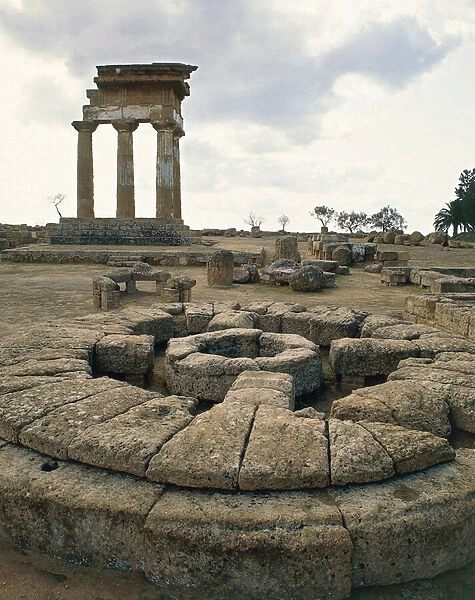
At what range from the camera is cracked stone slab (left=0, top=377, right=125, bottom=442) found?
3.11m

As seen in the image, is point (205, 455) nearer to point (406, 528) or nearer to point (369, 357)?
point (406, 528)

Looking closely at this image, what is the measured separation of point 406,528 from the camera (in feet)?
7.59

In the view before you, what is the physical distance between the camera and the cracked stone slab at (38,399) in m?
3.11

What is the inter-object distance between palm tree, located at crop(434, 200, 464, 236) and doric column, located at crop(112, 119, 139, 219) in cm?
3192

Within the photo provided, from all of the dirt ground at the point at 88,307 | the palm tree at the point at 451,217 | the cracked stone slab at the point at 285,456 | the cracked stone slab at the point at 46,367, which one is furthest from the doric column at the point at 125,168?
the palm tree at the point at 451,217

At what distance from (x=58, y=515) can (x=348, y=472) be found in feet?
5.06

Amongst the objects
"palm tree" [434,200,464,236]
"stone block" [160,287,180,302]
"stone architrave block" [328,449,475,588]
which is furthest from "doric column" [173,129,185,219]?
"palm tree" [434,200,464,236]

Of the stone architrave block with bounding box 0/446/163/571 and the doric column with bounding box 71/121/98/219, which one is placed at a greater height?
the doric column with bounding box 71/121/98/219

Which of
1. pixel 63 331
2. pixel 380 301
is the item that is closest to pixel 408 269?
pixel 380 301

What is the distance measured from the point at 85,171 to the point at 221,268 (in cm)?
1506

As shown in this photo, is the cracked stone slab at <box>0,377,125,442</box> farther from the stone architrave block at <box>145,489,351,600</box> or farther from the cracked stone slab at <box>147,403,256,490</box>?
the stone architrave block at <box>145,489,351,600</box>

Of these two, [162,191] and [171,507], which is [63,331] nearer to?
[171,507]

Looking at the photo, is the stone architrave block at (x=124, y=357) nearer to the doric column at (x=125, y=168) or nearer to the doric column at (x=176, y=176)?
the doric column at (x=125, y=168)

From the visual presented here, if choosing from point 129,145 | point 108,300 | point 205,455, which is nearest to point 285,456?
point 205,455
